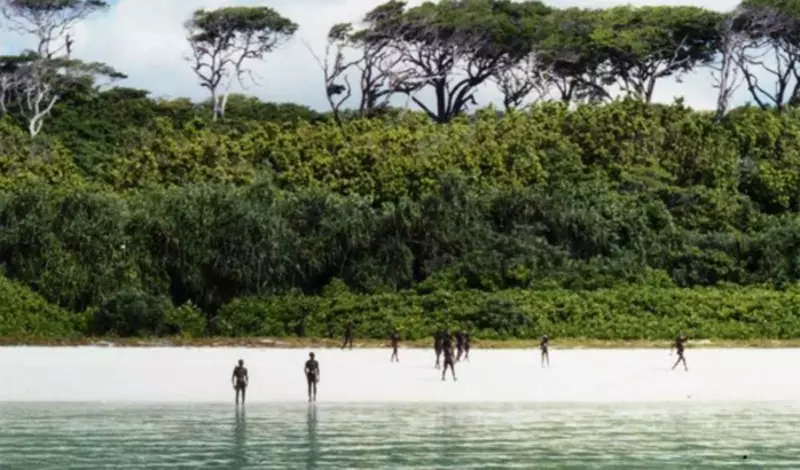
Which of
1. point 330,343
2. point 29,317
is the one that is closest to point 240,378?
point 330,343

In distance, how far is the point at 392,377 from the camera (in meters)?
34.1

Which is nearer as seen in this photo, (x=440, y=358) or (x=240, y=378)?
(x=240, y=378)

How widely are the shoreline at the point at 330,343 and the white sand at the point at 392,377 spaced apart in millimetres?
2187

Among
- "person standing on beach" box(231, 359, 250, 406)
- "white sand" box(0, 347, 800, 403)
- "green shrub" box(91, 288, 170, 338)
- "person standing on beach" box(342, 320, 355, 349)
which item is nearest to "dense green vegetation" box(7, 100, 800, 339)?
"green shrub" box(91, 288, 170, 338)

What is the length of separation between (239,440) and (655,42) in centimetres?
6082

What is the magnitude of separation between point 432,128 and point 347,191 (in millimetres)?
8348

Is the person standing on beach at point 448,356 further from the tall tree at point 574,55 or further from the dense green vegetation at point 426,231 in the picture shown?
the tall tree at point 574,55

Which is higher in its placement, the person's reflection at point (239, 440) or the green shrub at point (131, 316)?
the green shrub at point (131, 316)

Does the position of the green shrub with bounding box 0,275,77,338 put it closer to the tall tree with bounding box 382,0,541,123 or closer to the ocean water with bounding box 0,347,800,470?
the ocean water with bounding box 0,347,800,470

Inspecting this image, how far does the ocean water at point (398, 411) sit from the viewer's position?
21.5 metres

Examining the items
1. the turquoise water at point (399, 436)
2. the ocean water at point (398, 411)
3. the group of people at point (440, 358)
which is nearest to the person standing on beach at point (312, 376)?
the group of people at point (440, 358)

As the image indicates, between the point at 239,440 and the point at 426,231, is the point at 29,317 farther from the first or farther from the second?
the point at 239,440

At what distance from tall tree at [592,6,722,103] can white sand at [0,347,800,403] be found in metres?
42.9

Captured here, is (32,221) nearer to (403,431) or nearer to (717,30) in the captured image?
(403,431)
